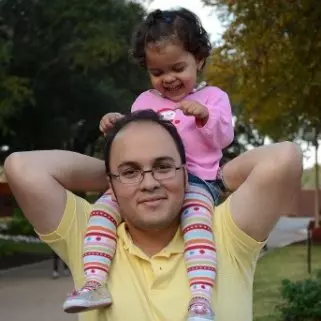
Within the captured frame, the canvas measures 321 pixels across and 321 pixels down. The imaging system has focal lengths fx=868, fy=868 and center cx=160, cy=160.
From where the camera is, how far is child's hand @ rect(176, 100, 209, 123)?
306cm

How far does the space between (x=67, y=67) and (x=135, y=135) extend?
69.1 ft

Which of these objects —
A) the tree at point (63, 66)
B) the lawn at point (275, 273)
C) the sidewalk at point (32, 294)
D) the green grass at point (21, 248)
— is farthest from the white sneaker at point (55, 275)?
the lawn at point (275, 273)

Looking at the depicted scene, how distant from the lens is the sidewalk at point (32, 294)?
40.9 feet

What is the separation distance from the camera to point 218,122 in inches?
126

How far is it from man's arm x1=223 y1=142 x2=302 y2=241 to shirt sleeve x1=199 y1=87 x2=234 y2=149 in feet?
1.01

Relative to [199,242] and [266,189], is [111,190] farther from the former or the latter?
[266,189]

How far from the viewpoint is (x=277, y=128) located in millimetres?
23594

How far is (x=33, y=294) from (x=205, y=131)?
12.6m

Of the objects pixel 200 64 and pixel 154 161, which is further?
pixel 200 64

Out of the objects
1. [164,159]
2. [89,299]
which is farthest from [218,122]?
[89,299]

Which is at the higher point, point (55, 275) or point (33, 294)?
point (55, 275)

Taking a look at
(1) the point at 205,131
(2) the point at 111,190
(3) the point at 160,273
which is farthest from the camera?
(1) the point at 205,131

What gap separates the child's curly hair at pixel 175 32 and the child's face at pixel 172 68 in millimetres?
24

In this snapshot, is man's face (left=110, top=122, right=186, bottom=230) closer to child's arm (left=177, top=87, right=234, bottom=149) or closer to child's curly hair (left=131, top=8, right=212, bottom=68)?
child's arm (left=177, top=87, right=234, bottom=149)
